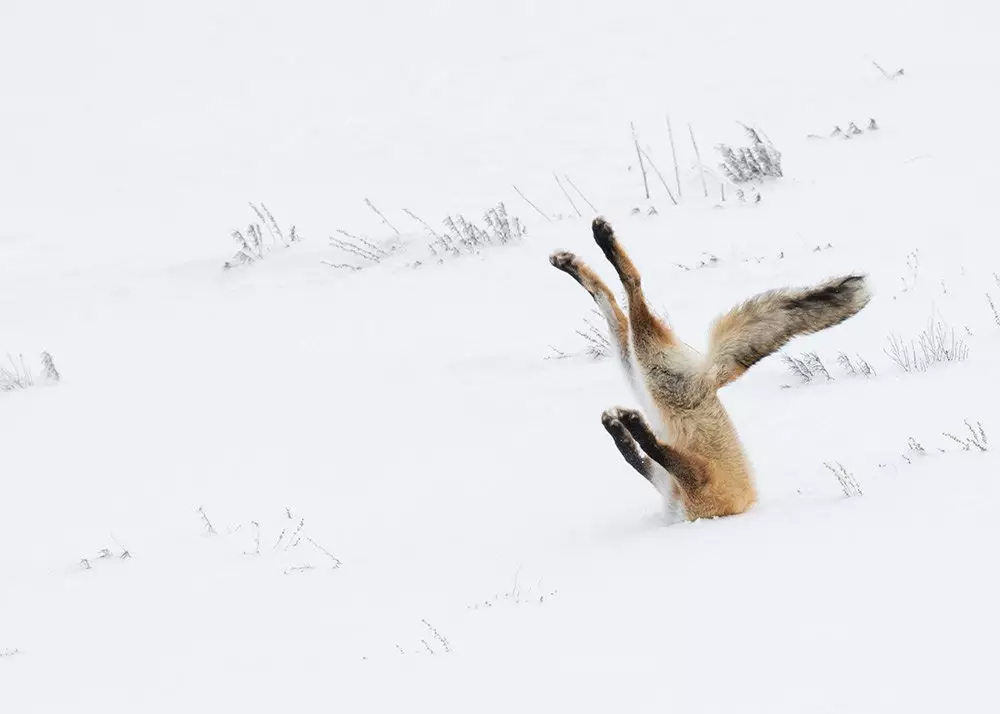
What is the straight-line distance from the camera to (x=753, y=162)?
8102 mm

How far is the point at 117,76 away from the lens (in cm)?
1323

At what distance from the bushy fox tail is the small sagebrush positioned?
14.3 feet

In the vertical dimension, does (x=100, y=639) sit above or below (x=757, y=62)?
below

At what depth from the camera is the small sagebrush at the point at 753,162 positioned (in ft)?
26.3

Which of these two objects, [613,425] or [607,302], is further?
[607,302]

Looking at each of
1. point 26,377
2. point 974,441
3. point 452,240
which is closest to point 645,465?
point 974,441

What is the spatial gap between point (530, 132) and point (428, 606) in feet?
23.9

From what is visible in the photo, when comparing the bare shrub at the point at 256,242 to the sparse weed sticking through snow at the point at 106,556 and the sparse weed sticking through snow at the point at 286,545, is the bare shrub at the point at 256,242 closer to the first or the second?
the sparse weed sticking through snow at the point at 286,545

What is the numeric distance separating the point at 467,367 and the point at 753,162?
2918 mm

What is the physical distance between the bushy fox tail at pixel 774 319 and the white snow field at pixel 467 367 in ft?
1.84


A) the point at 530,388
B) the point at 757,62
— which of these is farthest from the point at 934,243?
the point at 757,62

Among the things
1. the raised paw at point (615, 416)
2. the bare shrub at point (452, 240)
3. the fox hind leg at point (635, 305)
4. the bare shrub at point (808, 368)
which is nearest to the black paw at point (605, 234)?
the fox hind leg at point (635, 305)

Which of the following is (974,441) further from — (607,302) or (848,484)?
(607,302)

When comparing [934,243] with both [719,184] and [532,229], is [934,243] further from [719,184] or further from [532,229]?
[532,229]
